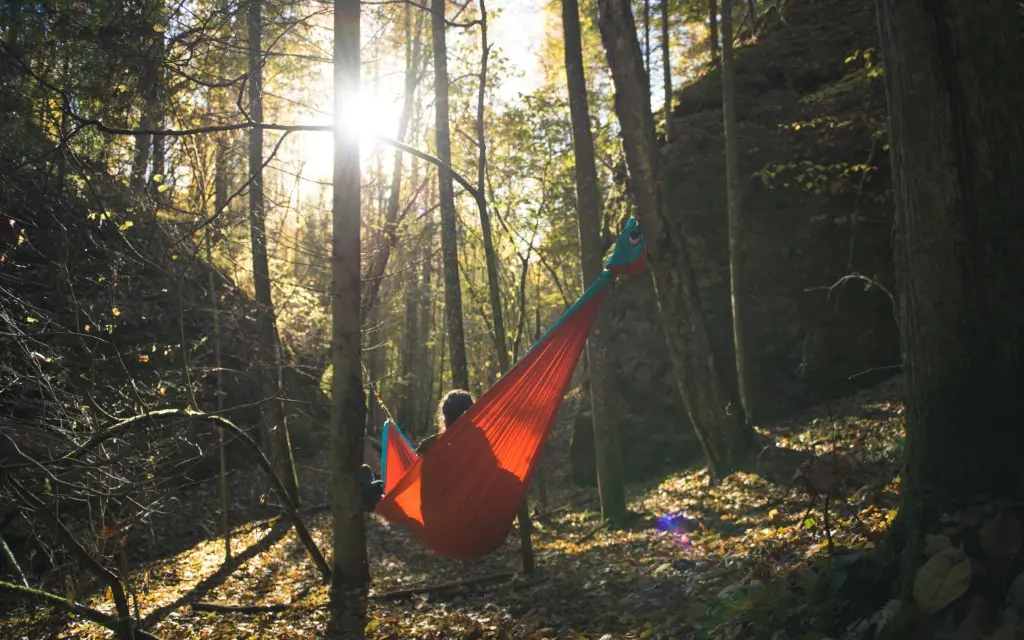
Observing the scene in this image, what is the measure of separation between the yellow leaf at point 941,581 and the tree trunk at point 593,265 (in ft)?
13.6

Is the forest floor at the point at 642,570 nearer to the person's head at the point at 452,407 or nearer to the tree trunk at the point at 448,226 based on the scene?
the person's head at the point at 452,407

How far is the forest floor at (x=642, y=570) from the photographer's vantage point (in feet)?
8.25

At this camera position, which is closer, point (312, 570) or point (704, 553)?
point (704, 553)

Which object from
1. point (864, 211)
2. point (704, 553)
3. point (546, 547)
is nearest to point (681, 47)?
point (864, 211)

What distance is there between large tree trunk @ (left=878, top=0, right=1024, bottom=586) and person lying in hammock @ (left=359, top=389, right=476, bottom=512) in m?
2.28

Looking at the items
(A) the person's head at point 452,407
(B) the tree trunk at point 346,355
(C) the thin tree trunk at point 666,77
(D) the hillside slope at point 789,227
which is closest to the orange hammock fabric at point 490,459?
(A) the person's head at point 452,407

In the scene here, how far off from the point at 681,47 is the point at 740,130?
593cm

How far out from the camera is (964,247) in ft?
6.54

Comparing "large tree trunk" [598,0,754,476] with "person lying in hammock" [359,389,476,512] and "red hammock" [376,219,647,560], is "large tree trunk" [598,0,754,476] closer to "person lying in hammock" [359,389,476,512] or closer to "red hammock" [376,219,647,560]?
"red hammock" [376,219,647,560]

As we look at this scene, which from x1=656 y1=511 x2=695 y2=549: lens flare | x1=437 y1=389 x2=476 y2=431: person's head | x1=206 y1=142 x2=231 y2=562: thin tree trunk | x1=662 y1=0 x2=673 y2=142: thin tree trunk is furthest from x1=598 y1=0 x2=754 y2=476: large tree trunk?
x1=662 y1=0 x2=673 y2=142: thin tree trunk

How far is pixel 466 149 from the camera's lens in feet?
38.7

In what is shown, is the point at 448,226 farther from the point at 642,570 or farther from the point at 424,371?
the point at 424,371

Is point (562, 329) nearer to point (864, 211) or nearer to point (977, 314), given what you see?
point (977, 314)

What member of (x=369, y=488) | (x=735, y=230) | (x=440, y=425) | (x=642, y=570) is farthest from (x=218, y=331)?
(x=735, y=230)
